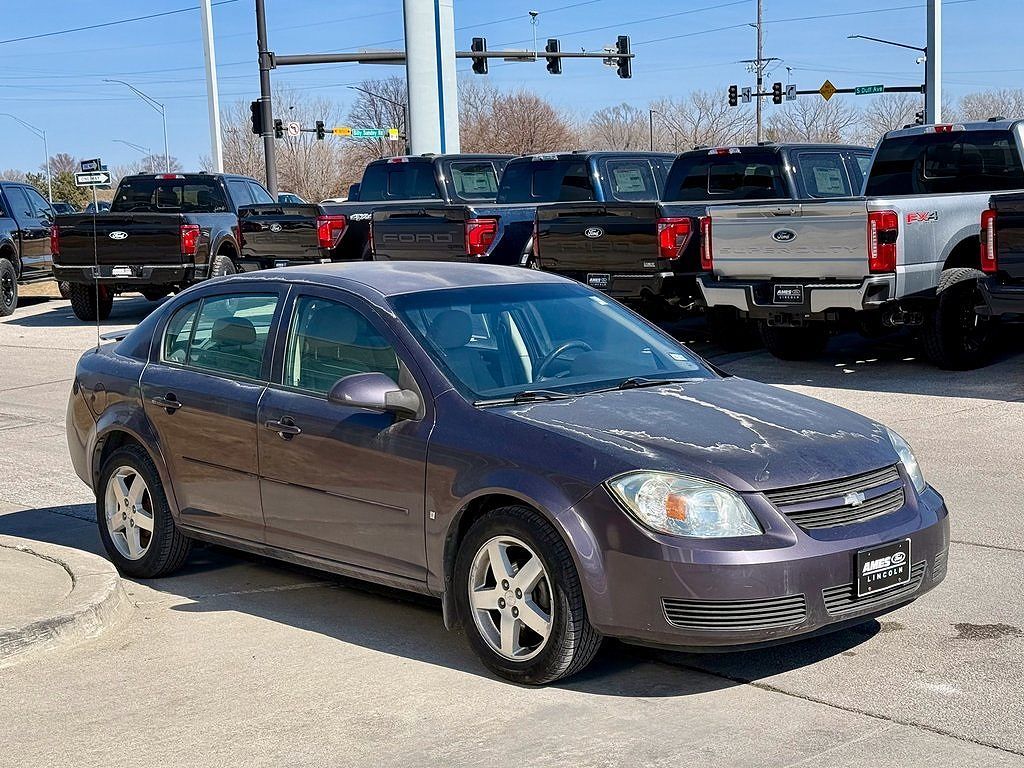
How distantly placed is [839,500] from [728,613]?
2.03 ft

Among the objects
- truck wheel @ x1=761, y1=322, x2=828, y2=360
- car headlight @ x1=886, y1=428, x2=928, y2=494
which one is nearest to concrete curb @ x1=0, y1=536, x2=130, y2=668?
car headlight @ x1=886, y1=428, x2=928, y2=494

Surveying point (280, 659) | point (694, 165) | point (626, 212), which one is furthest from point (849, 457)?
point (694, 165)

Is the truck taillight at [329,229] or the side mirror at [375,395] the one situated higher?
the truck taillight at [329,229]

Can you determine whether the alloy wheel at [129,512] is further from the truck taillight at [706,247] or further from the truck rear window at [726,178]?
the truck rear window at [726,178]

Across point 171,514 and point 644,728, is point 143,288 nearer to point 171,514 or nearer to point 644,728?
point 171,514

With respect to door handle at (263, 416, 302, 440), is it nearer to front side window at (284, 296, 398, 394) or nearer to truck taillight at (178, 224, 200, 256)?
front side window at (284, 296, 398, 394)

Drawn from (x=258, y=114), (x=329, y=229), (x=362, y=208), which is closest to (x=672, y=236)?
(x=329, y=229)

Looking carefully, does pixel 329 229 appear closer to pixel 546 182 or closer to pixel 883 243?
pixel 546 182

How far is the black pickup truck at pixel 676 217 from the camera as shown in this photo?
14781 millimetres

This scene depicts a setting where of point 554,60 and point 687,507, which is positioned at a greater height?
point 554,60

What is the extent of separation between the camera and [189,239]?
20.0 meters

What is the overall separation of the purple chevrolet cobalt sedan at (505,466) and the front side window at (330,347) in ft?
0.03

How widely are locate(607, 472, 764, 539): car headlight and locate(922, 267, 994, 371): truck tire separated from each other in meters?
8.72

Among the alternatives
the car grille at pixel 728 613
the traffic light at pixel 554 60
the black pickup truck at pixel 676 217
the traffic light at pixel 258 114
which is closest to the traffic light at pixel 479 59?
the traffic light at pixel 554 60
